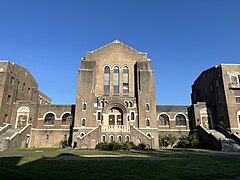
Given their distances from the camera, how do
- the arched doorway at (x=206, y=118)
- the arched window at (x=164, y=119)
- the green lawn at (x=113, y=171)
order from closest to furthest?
the green lawn at (x=113, y=171) < the arched doorway at (x=206, y=118) < the arched window at (x=164, y=119)

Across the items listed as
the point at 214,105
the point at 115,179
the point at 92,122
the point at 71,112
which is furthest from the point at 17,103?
the point at 214,105

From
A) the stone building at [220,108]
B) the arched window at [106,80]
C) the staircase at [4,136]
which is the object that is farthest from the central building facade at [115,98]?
the staircase at [4,136]

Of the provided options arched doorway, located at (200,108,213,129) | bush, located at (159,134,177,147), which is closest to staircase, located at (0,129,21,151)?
bush, located at (159,134,177,147)

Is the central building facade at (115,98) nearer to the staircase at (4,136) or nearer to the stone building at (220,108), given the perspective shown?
the stone building at (220,108)

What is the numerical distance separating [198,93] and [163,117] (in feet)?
45.3

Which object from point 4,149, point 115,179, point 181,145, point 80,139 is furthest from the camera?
point 181,145

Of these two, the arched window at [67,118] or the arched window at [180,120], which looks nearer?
the arched window at [67,118]

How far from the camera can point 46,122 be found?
36906mm

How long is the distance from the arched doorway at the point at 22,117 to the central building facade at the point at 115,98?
9.75m

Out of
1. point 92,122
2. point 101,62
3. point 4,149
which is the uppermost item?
point 101,62

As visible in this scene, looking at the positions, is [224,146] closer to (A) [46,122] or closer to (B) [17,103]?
(A) [46,122]

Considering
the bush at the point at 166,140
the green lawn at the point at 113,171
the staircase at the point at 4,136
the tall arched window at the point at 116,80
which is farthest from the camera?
the tall arched window at the point at 116,80

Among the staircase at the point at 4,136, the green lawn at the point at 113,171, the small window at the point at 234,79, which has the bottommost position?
the green lawn at the point at 113,171

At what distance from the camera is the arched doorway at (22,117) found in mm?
35062
